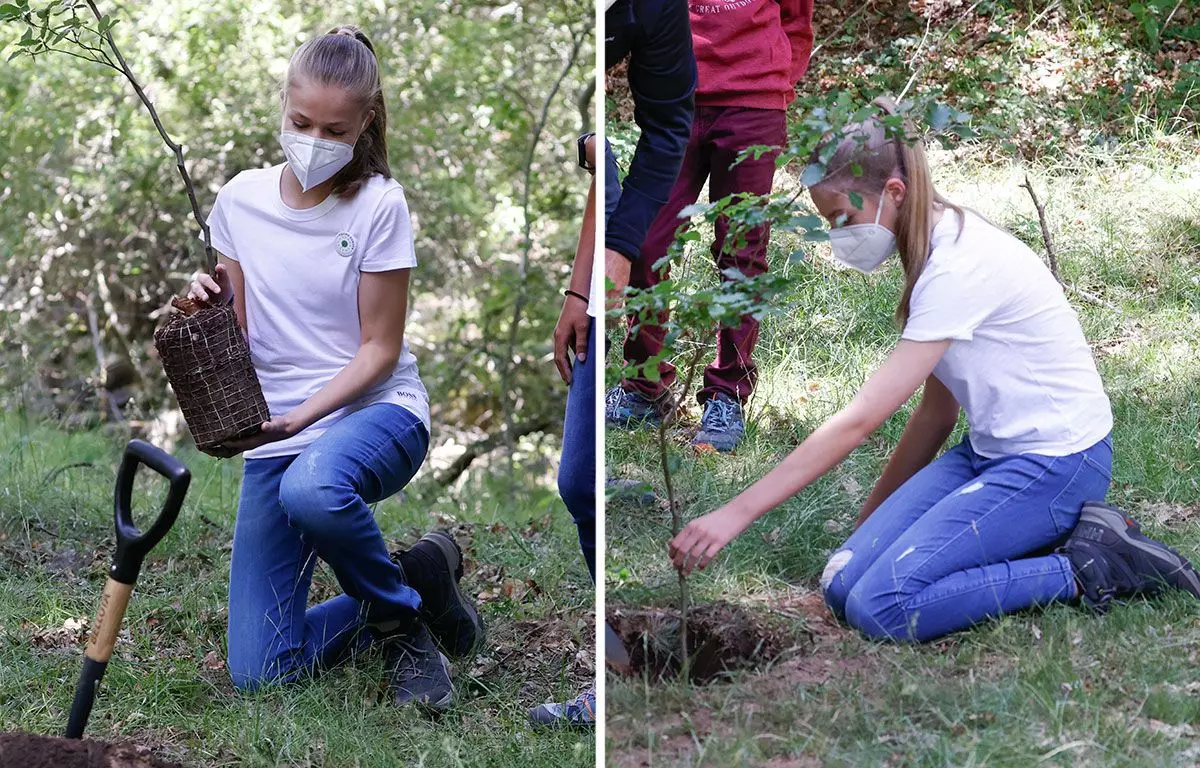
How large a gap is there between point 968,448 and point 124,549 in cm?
184

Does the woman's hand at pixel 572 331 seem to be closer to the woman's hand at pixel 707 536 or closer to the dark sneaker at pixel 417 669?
the woman's hand at pixel 707 536

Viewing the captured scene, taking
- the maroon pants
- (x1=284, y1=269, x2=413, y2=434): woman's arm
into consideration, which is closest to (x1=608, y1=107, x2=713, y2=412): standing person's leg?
the maroon pants

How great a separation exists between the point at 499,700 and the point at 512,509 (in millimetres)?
2121

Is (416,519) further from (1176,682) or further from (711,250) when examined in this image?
(1176,682)

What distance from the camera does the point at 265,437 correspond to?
2820mm

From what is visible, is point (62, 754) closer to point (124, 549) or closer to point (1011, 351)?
point (124, 549)

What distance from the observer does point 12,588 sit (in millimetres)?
3641

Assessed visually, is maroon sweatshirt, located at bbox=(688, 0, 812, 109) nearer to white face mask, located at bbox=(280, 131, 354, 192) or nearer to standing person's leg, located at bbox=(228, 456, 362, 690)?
white face mask, located at bbox=(280, 131, 354, 192)

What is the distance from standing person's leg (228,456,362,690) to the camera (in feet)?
9.67

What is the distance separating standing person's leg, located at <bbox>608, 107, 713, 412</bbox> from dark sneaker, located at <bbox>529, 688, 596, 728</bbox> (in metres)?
0.65

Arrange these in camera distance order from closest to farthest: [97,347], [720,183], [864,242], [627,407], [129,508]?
[129,508]
[864,242]
[627,407]
[720,183]
[97,347]

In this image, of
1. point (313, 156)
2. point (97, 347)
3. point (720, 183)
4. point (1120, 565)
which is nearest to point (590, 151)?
point (720, 183)

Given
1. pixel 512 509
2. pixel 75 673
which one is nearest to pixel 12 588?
pixel 75 673

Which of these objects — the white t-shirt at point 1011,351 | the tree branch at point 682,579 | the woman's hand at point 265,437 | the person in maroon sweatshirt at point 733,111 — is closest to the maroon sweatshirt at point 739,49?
the person in maroon sweatshirt at point 733,111
